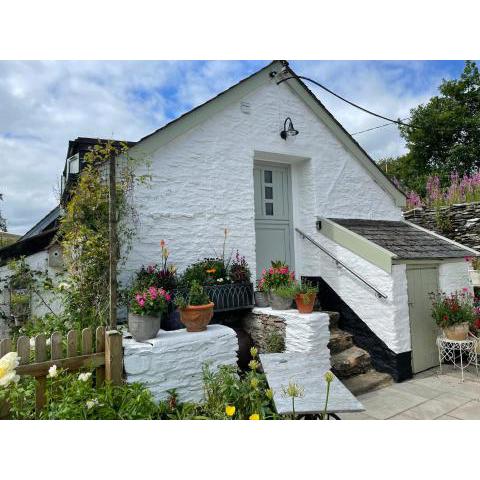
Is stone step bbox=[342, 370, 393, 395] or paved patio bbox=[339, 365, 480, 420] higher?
stone step bbox=[342, 370, 393, 395]

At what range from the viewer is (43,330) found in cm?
428

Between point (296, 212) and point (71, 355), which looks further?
point (296, 212)

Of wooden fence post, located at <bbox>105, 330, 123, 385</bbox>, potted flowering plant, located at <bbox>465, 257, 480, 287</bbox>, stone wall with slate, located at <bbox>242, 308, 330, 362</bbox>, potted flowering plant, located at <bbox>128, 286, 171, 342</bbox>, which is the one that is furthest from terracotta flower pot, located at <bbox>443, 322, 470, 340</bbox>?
wooden fence post, located at <bbox>105, 330, 123, 385</bbox>

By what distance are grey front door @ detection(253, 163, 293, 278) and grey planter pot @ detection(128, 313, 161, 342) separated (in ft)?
9.45

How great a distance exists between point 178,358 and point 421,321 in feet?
14.0

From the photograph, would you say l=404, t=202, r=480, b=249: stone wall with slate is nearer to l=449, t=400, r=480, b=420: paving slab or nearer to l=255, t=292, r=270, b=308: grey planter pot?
l=449, t=400, r=480, b=420: paving slab

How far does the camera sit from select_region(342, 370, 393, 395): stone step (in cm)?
499

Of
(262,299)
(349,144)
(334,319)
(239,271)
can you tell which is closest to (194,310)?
(239,271)

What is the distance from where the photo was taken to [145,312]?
3852 mm

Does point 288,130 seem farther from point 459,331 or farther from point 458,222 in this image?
point 458,222

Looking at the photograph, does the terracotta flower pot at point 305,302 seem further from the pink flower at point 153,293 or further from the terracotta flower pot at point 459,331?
the terracotta flower pot at point 459,331

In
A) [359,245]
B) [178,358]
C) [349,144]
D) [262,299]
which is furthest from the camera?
[349,144]

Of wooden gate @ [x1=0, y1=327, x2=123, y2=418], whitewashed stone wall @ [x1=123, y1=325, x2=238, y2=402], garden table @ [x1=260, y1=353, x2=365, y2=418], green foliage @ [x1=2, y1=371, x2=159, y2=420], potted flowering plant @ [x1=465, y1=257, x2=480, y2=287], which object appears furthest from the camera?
potted flowering plant @ [x1=465, y1=257, x2=480, y2=287]
